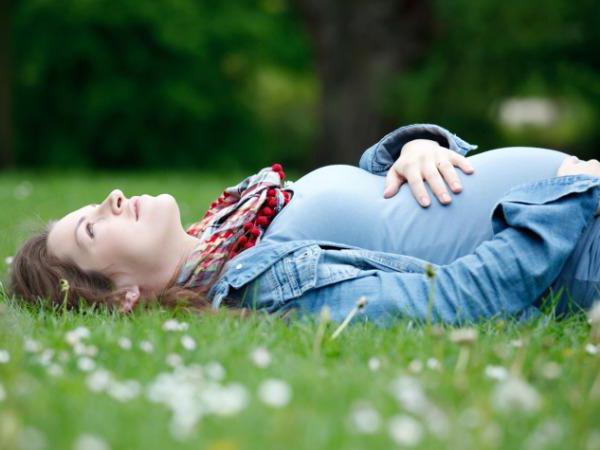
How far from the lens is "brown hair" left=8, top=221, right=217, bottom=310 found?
333 cm

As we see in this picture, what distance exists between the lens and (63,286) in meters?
3.31

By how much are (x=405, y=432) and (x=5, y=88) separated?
1745 centimetres

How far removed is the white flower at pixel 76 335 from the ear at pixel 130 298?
1.80 ft

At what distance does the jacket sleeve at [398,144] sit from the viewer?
383 cm

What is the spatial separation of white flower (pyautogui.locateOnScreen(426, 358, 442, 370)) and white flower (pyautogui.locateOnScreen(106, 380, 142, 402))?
79 cm

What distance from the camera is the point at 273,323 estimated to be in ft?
9.75

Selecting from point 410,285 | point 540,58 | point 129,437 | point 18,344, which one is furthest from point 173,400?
point 540,58

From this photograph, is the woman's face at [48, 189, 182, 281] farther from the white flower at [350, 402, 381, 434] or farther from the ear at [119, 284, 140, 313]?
the white flower at [350, 402, 381, 434]

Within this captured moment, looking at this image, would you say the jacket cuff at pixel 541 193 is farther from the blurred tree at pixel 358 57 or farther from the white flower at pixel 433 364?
the blurred tree at pixel 358 57

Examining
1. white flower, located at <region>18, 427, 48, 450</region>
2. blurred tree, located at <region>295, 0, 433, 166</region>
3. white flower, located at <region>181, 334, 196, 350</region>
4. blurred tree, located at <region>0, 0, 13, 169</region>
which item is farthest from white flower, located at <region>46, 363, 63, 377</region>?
blurred tree, located at <region>0, 0, 13, 169</region>

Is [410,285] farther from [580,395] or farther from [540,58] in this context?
[540,58]

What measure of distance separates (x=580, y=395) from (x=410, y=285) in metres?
1.01

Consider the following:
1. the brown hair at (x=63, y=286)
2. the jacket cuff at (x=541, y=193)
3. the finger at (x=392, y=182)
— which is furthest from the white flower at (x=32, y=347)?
the jacket cuff at (x=541, y=193)

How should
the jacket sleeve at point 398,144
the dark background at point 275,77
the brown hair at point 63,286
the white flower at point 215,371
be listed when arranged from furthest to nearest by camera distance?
the dark background at point 275,77 < the jacket sleeve at point 398,144 < the brown hair at point 63,286 < the white flower at point 215,371
